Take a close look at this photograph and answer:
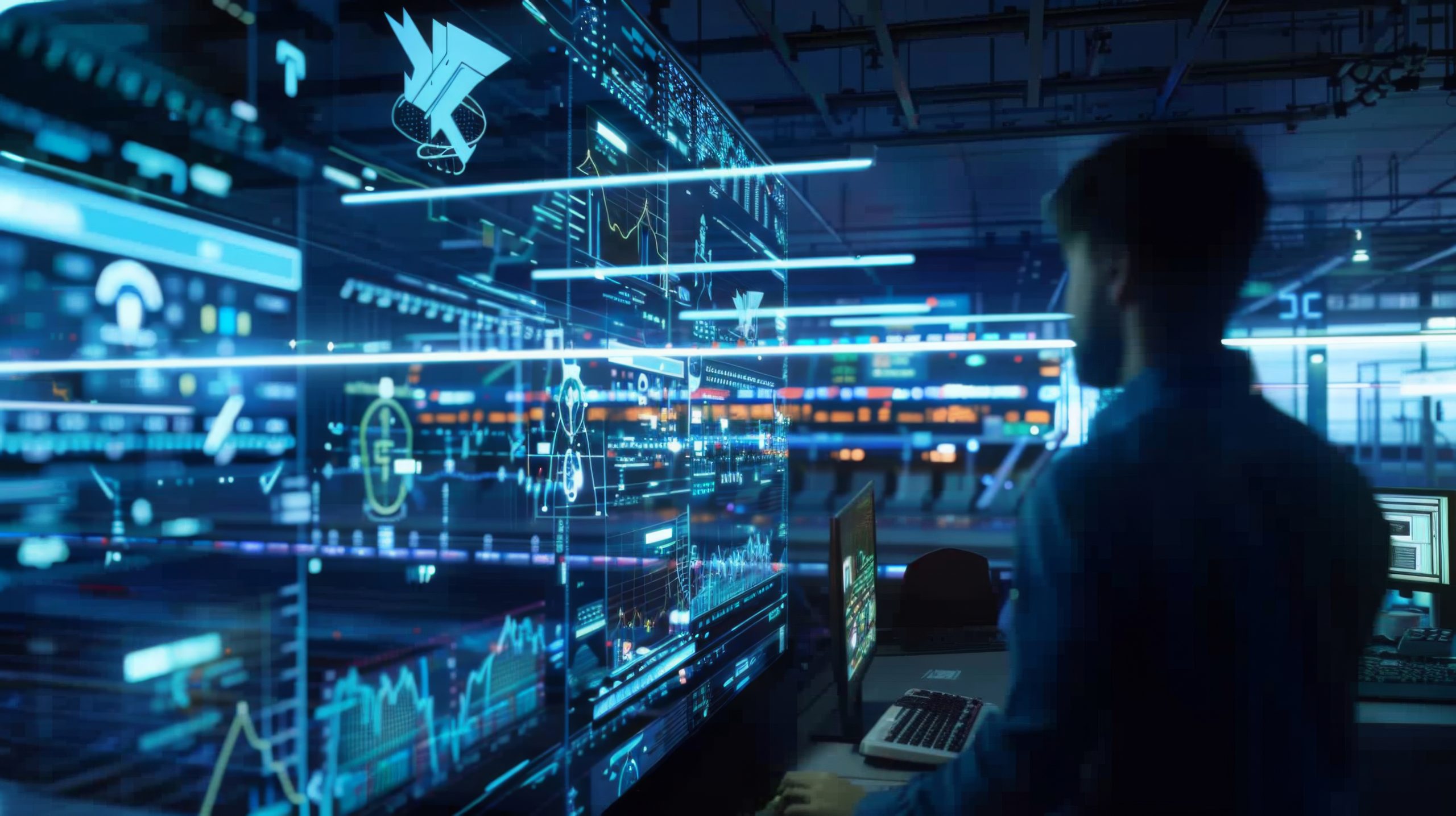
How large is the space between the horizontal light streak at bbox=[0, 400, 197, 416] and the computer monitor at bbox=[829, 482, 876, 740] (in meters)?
15.0

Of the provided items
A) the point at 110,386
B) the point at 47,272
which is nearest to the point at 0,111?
the point at 47,272

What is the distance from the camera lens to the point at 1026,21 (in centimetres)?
360

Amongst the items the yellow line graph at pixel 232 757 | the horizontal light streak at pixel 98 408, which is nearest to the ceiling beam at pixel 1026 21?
the yellow line graph at pixel 232 757

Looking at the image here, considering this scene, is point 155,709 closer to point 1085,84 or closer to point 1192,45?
point 1085,84

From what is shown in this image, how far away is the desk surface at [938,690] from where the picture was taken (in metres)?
1.80

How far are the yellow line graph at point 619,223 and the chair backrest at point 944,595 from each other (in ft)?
5.94

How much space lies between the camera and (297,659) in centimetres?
623

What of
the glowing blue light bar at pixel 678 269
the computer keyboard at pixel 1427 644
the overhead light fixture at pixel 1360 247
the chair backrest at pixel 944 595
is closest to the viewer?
the glowing blue light bar at pixel 678 269

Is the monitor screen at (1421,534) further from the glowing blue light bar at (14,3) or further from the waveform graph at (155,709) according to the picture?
the waveform graph at (155,709)

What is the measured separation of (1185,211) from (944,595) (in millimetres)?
2550

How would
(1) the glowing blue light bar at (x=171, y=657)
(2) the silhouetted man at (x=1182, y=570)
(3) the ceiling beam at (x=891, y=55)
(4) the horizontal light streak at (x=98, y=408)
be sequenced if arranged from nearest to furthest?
(2) the silhouetted man at (x=1182, y=570) < (3) the ceiling beam at (x=891, y=55) < (1) the glowing blue light bar at (x=171, y=657) < (4) the horizontal light streak at (x=98, y=408)

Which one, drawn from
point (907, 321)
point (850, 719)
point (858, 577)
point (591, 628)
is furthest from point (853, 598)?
point (907, 321)

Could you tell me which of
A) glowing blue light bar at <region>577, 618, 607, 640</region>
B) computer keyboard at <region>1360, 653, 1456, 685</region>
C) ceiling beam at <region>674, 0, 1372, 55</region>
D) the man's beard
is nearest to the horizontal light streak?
ceiling beam at <region>674, 0, 1372, 55</region>

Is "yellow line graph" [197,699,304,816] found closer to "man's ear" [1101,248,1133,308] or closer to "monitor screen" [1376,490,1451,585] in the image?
"man's ear" [1101,248,1133,308]
